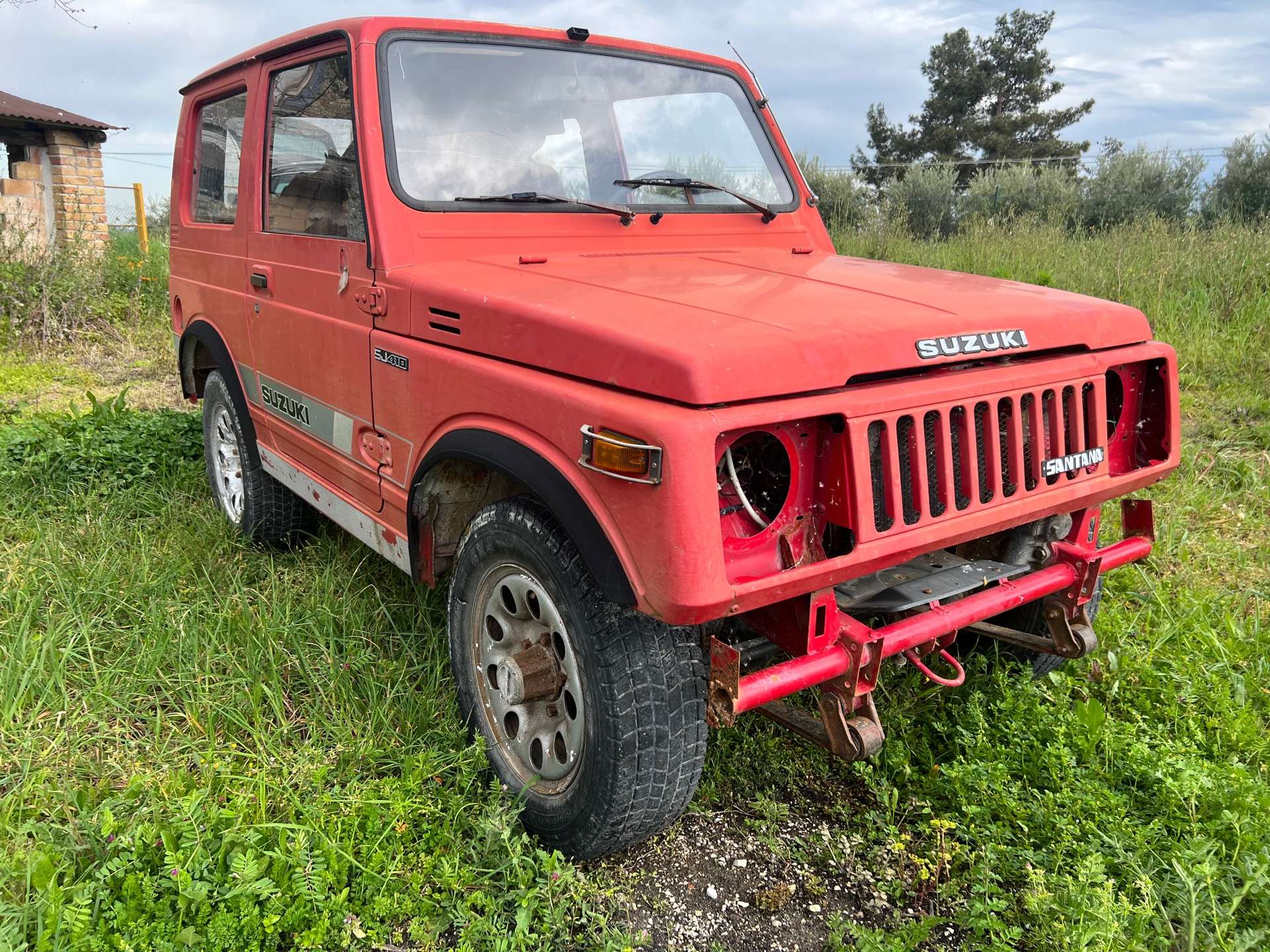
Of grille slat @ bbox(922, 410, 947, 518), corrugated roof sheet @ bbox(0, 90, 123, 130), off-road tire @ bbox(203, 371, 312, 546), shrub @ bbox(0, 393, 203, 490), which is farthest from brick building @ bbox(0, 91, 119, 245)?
grille slat @ bbox(922, 410, 947, 518)

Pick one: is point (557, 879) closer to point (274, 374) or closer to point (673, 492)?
point (673, 492)

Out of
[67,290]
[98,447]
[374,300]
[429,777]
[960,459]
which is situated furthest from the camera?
[67,290]

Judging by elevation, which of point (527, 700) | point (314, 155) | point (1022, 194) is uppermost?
point (1022, 194)

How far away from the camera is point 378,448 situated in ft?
9.15

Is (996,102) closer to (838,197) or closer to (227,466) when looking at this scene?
(838,197)

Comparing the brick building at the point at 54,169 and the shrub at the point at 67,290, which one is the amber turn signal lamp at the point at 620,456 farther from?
the brick building at the point at 54,169

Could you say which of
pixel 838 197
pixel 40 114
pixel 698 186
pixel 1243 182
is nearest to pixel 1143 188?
pixel 1243 182

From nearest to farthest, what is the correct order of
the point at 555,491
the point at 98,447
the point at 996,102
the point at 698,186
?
the point at 555,491, the point at 698,186, the point at 98,447, the point at 996,102

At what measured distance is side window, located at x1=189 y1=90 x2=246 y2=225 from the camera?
3768mm

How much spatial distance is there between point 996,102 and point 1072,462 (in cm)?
3092

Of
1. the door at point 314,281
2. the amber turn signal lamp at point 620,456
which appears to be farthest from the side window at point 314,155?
the amber turn signal lamp at point 620,456

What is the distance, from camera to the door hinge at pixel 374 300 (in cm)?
266

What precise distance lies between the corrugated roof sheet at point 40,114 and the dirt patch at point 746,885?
1326 centimetres

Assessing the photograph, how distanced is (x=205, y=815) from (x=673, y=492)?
154 cm
